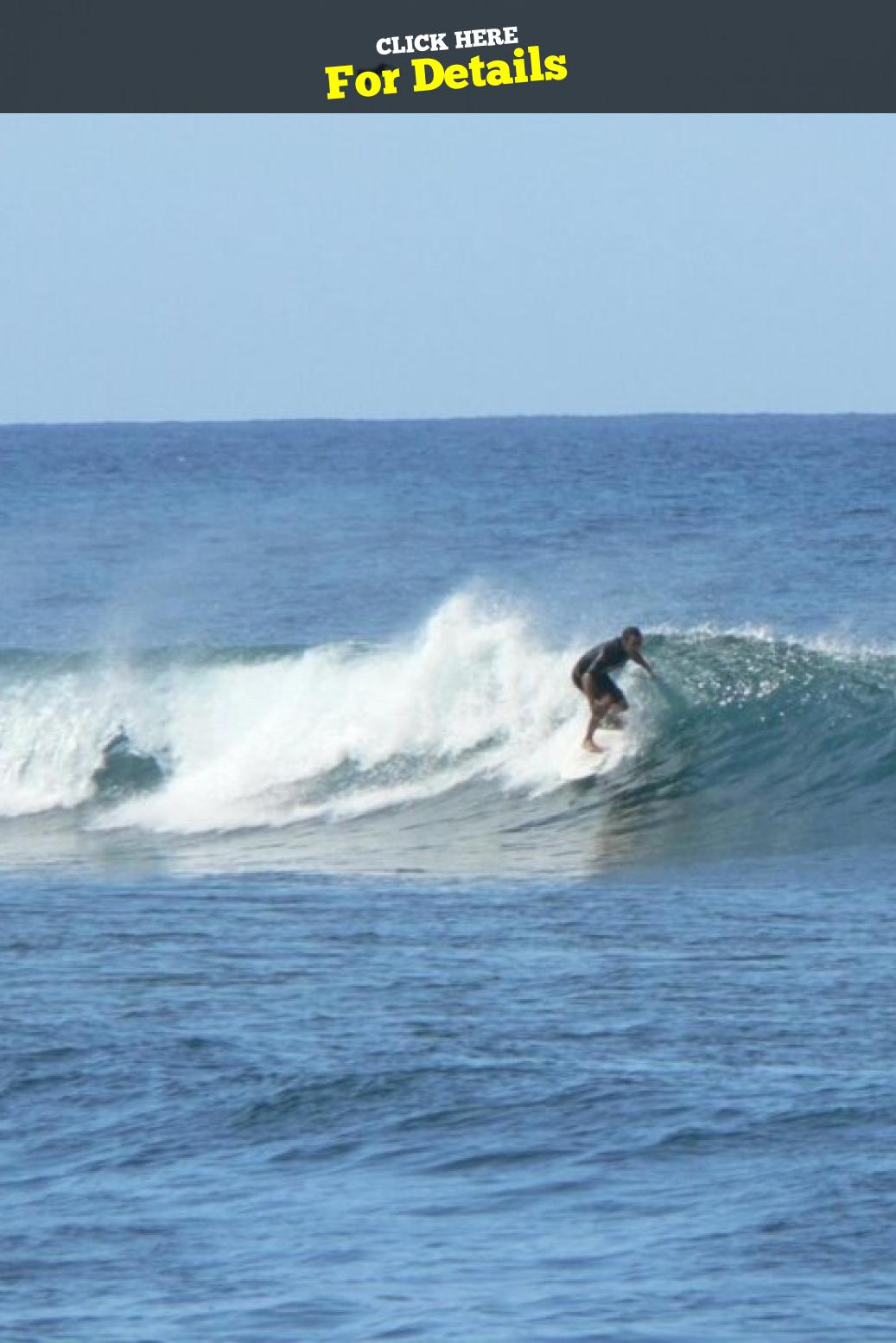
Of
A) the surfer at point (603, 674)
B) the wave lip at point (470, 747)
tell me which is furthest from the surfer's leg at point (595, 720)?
the wave lip at point (470, 747)

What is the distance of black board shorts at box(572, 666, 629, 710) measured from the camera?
20578mm

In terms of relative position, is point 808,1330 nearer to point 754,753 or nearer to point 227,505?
point 754,753

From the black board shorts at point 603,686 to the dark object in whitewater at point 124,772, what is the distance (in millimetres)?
4157

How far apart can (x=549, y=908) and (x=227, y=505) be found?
5137 centimetres

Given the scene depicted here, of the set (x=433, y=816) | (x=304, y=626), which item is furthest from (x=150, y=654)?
(x=304, y=626)

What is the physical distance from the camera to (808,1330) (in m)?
8.33

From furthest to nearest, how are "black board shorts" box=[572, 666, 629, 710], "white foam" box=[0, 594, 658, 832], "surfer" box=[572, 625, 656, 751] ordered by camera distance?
1. "white foam" box=[0, 594, 658, 832]
2. "black board shorts" box=[572, 666, 629, 710]
3. "surfer" box=[572, 625, 656, 751]

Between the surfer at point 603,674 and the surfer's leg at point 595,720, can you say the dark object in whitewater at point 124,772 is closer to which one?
the surfer's leg at point 595,720

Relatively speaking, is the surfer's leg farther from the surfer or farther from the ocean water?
the ocean water

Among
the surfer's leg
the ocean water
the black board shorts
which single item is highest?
the black board shorts

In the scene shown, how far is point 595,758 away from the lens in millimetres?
21219

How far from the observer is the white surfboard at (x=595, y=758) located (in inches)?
830


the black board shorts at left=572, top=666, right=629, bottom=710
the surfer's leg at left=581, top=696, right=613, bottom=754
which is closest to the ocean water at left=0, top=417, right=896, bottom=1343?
the surfer's leg at left=581, top=696, right=613, bottom=754

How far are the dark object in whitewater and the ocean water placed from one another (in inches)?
2.7
